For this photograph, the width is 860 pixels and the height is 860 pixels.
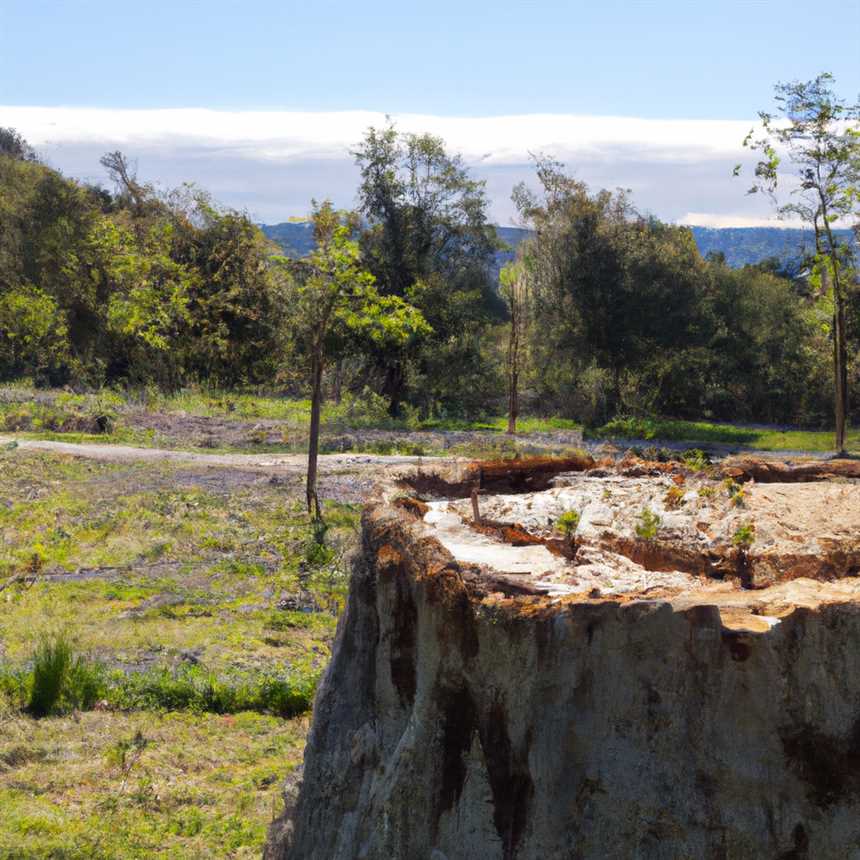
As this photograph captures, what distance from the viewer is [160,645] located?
10750mm

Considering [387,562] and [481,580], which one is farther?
[387,562]

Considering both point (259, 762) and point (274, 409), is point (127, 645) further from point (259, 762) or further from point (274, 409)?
point (274, 409)

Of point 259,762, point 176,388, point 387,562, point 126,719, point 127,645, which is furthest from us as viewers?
point 176,388

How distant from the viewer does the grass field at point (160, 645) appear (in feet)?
24.4

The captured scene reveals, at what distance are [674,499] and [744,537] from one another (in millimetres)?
616

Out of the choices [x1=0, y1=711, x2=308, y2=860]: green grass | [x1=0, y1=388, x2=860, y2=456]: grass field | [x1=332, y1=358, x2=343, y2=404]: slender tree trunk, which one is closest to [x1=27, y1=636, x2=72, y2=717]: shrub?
[x1=0, y1=711, x2=308, y2=860]: green grass

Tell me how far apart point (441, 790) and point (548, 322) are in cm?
2899

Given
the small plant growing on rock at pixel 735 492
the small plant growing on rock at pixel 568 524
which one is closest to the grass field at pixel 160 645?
the small plant growing on rock at pixel 568 524

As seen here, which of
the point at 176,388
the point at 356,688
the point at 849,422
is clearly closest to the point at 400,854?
the point at 356,688

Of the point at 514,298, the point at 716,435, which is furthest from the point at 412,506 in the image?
the point at 716,435

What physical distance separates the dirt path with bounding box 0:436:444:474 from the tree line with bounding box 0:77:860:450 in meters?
6.41

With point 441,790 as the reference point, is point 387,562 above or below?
above

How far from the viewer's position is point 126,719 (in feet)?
29.8

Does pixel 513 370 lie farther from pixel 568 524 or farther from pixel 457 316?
pixel 568 524
